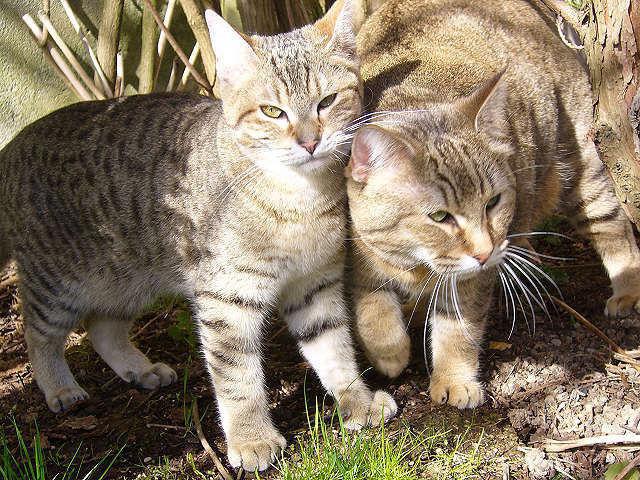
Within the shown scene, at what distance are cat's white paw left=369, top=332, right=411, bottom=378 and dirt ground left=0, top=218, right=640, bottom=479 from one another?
9 centimetres

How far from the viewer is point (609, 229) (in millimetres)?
3984

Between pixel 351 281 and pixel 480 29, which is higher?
pixel 480 29

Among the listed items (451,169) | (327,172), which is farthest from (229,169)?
(451,169)

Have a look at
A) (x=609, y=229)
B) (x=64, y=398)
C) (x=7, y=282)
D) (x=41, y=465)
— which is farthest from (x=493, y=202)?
(x=7, y=282)

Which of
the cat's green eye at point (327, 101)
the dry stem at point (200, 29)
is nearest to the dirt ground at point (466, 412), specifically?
the cat's green eye at point (327, 101)

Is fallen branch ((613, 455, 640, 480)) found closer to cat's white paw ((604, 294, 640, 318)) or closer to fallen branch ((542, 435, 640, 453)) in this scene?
fallen branch ((542, 435, 640, 453))

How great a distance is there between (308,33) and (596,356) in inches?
74.7

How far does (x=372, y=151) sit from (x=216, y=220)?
2.31 feet

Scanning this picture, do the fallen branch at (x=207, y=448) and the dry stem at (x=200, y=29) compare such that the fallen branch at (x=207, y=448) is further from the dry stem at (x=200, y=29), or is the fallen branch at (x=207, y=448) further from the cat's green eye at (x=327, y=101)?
the dry stem at (x=200, y=29)

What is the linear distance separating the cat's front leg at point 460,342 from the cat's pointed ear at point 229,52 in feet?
3.93

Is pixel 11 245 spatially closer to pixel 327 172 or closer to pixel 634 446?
pixel 327 172

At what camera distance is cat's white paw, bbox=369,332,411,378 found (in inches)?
139

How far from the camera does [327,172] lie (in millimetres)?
3088

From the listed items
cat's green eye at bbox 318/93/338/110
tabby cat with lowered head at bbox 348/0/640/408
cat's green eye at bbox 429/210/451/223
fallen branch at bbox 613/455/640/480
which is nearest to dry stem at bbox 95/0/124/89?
tabby cat with lowered head at bbox 348/0/640/408
